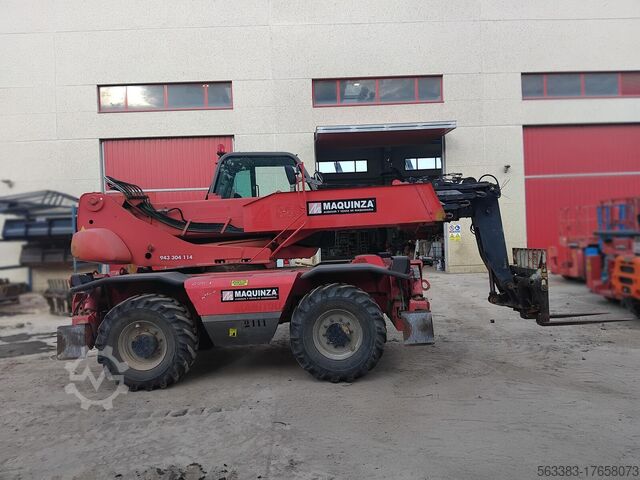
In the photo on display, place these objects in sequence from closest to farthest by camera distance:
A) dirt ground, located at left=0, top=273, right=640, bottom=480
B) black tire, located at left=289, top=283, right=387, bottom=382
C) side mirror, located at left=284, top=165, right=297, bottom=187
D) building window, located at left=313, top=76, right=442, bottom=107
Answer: dirt ground, located at left=0, top=273, right=640, bottom=480
black tire, located at left=289, top=283, right=387, bottom=382
side mirror, located at left=284, top=165, right=297, bottom=187
building window, located at left=313, top=76, right=442, bottom=107

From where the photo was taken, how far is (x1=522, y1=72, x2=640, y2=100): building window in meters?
14.7

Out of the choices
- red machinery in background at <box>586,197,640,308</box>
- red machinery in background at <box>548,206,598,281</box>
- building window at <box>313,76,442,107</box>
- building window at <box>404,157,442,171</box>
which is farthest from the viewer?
building window at <box>404,157,442,171</box>

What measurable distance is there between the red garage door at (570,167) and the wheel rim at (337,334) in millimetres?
11809

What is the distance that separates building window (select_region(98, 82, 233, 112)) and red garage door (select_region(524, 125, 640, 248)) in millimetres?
10303

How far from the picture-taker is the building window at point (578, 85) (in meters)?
14.7

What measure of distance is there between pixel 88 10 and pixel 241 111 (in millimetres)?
5584

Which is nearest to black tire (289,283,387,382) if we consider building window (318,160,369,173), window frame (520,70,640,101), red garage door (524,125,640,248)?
red garage door (524,125,640,248)

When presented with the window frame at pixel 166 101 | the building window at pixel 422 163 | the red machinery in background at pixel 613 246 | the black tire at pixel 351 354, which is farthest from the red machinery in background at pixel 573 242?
the window frame at pixel 166 101

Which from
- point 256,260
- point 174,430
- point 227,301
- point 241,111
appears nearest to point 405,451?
point 174,430

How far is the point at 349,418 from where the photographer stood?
414 centimetres

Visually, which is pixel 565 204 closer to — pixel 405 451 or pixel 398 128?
pixel 398 128

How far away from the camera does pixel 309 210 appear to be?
5.44 m

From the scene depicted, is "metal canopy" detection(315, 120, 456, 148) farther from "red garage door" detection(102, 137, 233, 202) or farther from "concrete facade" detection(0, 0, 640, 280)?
"red garage door" detection(102, 137, 233, 202)

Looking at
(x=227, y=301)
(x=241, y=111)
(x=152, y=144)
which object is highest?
(x=241, y=111)
